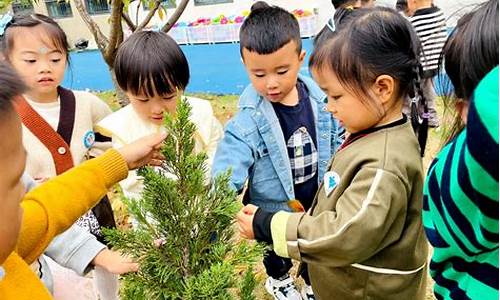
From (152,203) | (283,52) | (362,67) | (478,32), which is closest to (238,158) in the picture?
(283,52)

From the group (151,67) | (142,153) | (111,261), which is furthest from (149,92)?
(111,261)

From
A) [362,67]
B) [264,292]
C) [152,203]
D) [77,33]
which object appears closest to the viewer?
[152,203]

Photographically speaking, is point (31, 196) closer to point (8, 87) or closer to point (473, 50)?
point (8, 87)

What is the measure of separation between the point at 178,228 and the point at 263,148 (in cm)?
97

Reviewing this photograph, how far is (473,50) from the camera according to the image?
2.69ft

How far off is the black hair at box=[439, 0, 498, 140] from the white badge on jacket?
1.71ft

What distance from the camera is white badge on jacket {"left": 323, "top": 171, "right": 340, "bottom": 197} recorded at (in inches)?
53.7

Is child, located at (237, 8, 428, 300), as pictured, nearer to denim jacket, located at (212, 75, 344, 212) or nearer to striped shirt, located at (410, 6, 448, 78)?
denim jacket, located at (212, 75, 344, 212)

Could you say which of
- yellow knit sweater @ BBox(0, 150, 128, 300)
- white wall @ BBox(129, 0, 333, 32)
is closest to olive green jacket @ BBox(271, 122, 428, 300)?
yellow knit sweater @ BBox(0, 150, 128, 300)

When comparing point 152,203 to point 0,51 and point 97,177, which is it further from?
point 0,51

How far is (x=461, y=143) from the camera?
76cm

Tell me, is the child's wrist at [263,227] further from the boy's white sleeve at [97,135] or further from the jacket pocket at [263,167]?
the boy's white sleeve at [97,135]

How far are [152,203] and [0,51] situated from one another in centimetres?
144

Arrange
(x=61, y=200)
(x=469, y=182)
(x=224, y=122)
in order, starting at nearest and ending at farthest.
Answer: (x=469, y=182) < (x=61, y=200) < (x=224, y=122)
